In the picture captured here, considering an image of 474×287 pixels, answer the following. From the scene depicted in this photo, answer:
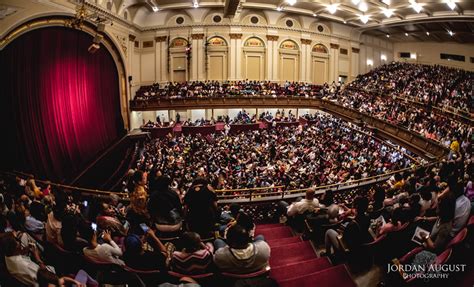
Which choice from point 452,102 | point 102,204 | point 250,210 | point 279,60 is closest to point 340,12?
point 279,60

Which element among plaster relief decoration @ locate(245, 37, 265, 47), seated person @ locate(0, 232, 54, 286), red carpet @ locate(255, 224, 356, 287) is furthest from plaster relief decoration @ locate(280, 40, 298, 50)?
seated person @ locate(0, 232, 54, 286)

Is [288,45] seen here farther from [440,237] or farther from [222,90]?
[440,237]

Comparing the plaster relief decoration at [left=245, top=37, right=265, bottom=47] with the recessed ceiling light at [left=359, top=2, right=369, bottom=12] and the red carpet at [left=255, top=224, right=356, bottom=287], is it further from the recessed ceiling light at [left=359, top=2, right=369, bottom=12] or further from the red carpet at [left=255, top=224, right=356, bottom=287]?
the red carpet at [left=255, top=224, right=356, bottom=287]

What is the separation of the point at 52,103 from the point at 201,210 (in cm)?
1082

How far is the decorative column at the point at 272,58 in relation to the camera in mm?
24938

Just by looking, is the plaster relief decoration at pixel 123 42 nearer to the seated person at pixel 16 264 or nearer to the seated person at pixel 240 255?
the seated person at pixel 16 264

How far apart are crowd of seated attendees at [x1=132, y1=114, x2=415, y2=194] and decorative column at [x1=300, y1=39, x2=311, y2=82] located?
10.6 metres

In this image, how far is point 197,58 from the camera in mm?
24188

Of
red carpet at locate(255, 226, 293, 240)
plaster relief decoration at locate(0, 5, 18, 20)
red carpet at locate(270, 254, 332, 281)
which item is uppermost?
plaster relief decoration at locate(0, 5, 18, 20)

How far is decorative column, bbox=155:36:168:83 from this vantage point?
78.1ft

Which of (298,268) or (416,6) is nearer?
(298,268)

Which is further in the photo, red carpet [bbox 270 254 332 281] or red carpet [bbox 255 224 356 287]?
red carpet [bbox 270 254 332 281]

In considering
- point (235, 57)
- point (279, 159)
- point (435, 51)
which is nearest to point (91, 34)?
point (279, 159)

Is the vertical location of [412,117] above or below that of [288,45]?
below
